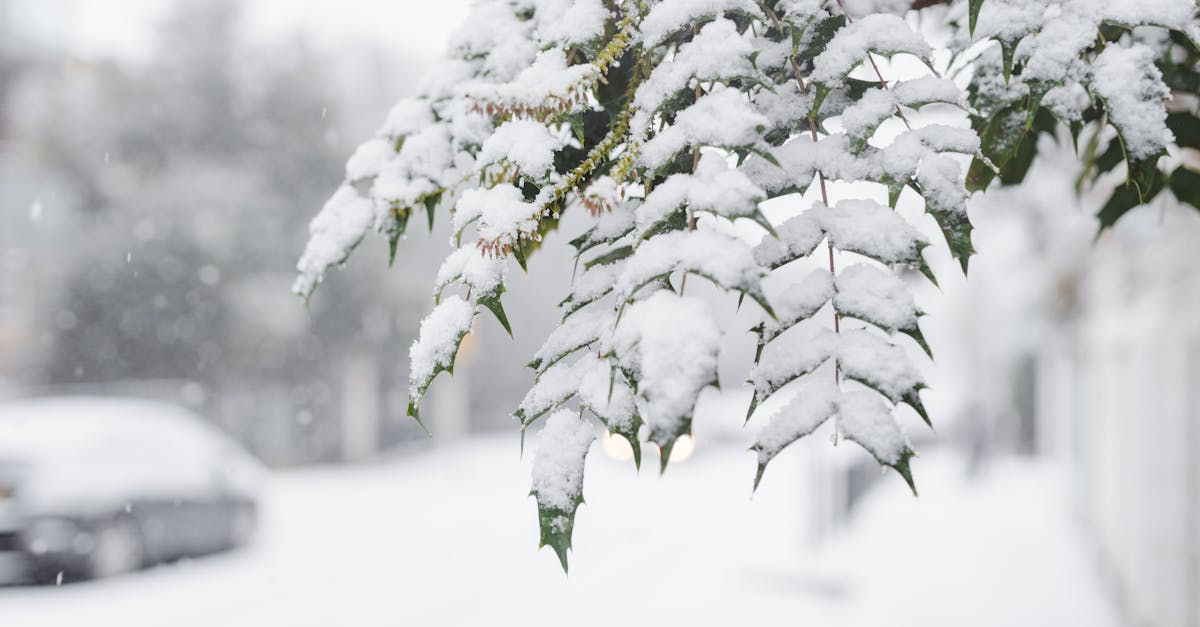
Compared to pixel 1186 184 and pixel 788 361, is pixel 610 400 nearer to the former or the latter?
pixel 788 361

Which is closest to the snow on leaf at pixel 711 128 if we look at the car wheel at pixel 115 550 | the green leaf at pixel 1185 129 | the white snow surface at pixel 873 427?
the white snow surface at pixel 873 427

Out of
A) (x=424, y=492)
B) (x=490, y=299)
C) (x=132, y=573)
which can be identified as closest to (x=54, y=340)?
(x=424, y=492)

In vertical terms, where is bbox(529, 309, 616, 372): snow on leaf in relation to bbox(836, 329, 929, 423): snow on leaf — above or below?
above

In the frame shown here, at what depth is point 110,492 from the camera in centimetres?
871

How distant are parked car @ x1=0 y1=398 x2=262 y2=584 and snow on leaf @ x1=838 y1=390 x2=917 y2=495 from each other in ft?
28.4

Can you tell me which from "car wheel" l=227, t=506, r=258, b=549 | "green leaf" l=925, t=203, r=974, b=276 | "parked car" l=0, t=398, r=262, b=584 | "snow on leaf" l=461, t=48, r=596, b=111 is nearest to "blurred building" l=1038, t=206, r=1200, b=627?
"green leaf" l=925, t=203, r=974, b=276

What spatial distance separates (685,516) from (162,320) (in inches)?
455

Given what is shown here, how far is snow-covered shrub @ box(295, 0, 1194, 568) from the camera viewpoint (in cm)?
96

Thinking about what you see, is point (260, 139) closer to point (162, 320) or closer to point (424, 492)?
point (162, 320)

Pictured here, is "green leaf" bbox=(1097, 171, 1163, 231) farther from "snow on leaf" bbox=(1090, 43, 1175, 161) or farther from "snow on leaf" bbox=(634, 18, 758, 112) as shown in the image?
"snow on leaf" bbox=(634, 18, 758, 112)

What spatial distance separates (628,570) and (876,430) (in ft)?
29.6

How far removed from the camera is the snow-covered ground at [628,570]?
7.75m

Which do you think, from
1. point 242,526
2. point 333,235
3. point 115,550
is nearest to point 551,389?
point 333,235

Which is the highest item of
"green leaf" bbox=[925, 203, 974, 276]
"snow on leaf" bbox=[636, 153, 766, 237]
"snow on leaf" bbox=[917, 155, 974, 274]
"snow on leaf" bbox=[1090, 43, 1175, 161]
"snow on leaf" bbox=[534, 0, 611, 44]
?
"snow on leaf" bbox=[534, 0, 611, 44]
